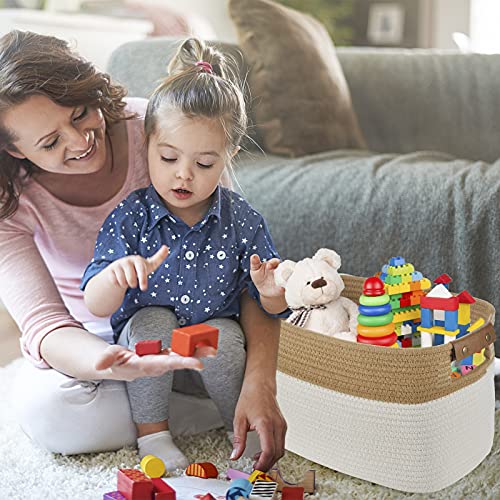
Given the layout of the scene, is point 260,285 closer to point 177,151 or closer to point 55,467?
point 177,151

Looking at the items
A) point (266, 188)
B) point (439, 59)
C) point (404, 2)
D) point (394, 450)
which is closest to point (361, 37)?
point (404, 2)

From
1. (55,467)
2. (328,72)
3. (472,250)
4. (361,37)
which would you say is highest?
(328,72)

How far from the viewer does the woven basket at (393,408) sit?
35.3 inches

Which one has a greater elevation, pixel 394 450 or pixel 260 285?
pixel 260 285

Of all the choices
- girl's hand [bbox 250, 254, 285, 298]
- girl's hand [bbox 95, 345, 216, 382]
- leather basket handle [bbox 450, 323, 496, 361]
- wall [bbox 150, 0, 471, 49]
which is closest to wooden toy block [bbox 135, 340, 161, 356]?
girl's hand [bbox 95, 345, 216, 382]

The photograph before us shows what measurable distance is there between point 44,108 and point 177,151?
0.13m

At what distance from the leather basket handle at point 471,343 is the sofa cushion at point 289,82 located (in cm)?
67

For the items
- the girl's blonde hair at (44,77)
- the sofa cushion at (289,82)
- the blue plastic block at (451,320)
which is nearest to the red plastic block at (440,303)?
the blue plastic block at (451,320)

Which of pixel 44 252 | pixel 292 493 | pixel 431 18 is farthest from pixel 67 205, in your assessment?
pixel 431 18

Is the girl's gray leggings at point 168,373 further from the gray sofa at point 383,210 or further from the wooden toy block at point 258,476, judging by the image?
the gray sofa at point 383,210

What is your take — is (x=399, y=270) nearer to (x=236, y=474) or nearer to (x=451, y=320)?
(x=451, y=320)

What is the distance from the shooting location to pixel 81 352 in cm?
78

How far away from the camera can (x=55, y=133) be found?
0.75 m

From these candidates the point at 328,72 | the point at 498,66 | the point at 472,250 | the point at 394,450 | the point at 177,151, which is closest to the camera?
the point at 177,151
